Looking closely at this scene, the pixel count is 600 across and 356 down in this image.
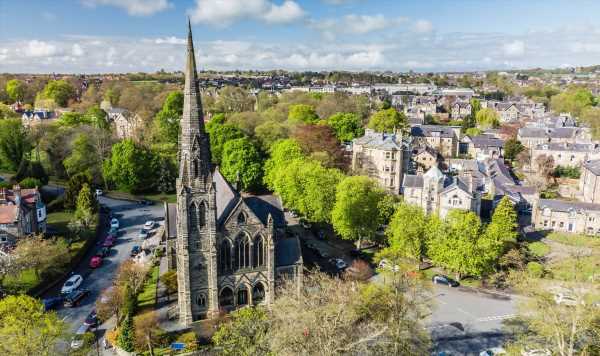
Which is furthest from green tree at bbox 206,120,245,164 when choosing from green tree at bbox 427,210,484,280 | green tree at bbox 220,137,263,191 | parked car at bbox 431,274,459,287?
parked car at bbox 431,274,459,287

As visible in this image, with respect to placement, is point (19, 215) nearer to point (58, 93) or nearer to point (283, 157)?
point (283, 157)

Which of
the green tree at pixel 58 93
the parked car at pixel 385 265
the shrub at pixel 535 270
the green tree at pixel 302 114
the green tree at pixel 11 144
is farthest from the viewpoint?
Result: the green tree at pixel 58 93

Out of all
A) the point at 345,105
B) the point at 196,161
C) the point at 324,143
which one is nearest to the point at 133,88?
the point at 345,105

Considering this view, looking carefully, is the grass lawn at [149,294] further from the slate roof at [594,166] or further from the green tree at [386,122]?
the green tree at [386,122]

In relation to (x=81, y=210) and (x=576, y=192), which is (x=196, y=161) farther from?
(x=576, y=192)

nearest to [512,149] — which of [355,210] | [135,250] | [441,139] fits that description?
[441,139]

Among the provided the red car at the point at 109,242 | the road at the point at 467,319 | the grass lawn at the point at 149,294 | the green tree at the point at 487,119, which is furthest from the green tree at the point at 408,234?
the green tree at the point at 487,119
